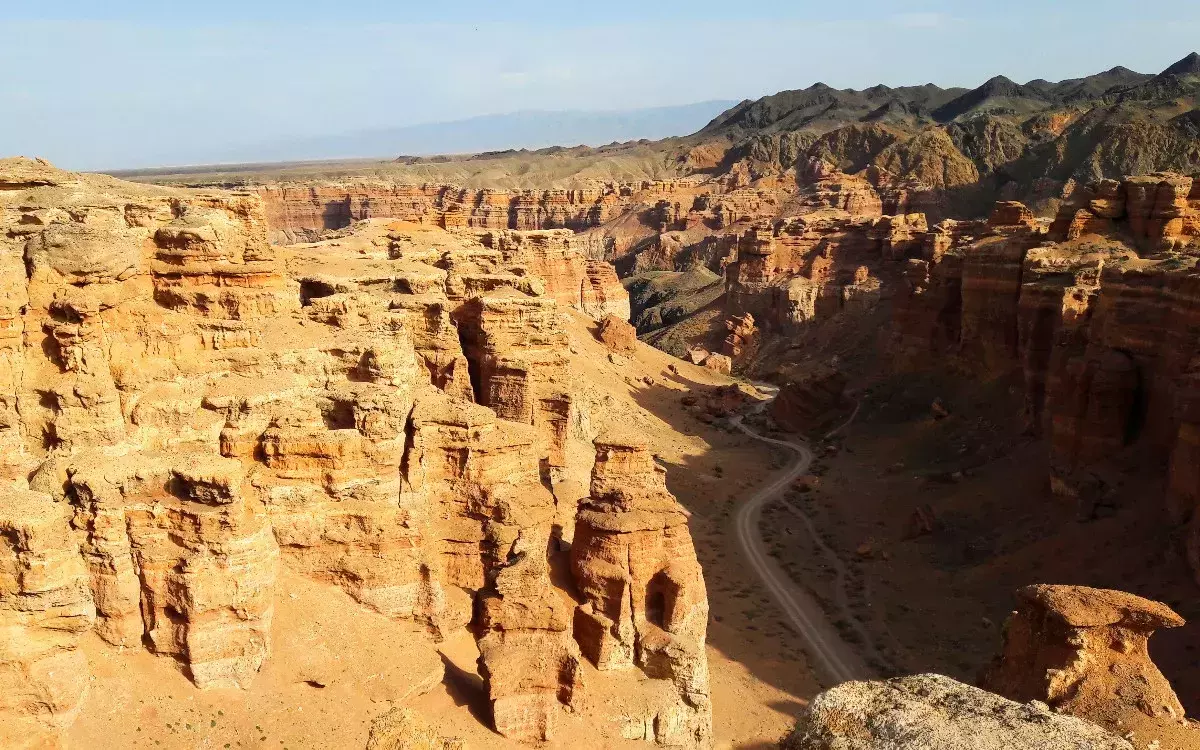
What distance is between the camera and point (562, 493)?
2989 cm

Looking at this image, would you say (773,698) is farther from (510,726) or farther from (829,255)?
(829,255)

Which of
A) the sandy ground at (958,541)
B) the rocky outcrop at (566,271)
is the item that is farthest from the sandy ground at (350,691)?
the rocky outcrop at (566,271)

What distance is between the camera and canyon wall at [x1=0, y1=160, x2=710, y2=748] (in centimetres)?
1761

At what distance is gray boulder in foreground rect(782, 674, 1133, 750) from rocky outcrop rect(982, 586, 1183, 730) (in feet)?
10.5

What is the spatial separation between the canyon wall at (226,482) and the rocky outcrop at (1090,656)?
282 inches

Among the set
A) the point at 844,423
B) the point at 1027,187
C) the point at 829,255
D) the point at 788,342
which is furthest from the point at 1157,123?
the point at 844,423

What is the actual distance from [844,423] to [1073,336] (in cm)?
1791

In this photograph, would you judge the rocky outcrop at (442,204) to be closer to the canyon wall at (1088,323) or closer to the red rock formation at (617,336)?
the red rock formation at (617,336)

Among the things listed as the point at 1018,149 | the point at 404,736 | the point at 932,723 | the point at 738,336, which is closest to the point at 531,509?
the point at 404,736

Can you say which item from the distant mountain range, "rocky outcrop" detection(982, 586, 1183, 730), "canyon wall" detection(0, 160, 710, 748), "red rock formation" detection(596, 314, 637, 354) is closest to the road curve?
"canyon wall" detection(0, 160, 710, 748)

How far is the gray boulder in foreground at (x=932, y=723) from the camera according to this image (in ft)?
41.8

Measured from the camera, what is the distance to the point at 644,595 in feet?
74.1

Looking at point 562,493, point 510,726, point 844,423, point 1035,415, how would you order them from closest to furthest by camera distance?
1. point 510,726
2. point 562,493
3. point 1035,415
4. point 844,423

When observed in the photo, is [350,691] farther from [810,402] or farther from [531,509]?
[810,402]
